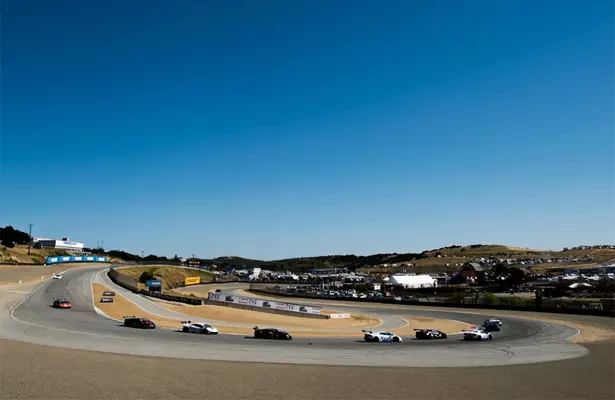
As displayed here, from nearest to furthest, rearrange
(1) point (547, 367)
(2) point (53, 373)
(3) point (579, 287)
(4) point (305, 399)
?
1. (4) point (305, 399)
2. (2) point (53, 373)
3. (1) point (547, 367)
4. (3) point (579, 287)

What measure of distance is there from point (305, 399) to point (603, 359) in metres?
21.6

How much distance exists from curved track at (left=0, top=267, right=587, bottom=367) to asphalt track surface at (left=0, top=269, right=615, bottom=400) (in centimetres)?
13

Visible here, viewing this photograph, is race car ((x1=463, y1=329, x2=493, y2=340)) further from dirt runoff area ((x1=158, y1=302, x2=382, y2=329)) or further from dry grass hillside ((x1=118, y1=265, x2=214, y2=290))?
dry grass hillside ((x1=118, y1=265, x2=214, y2=290))

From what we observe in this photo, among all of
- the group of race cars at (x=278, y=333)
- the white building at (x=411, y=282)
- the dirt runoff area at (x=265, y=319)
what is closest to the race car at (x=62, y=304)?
the dirt runoff area at (x=265, y=319)

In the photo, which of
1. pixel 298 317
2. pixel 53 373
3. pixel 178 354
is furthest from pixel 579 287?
pixel 53 373

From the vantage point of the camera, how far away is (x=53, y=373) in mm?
21484

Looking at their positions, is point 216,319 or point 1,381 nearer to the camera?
point 1,381

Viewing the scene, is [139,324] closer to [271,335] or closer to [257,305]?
[271,335]

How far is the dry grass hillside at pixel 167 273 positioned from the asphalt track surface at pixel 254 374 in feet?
311

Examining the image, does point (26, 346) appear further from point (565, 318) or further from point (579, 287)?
point (579, 287)

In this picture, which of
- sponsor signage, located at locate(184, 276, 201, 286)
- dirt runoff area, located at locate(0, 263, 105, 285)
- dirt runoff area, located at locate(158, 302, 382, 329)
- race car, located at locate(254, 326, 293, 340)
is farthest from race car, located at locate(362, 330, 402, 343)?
sponsor signage, located at locate(184, 276, 201, 286)

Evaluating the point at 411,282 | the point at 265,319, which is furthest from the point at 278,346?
the point at 411,282

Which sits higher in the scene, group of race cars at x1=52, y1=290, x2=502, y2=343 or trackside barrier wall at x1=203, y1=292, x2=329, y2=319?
group of race cars at x1=52, y1=290, x2=502, y2=343

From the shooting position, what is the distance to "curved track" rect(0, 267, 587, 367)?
90.0ft
